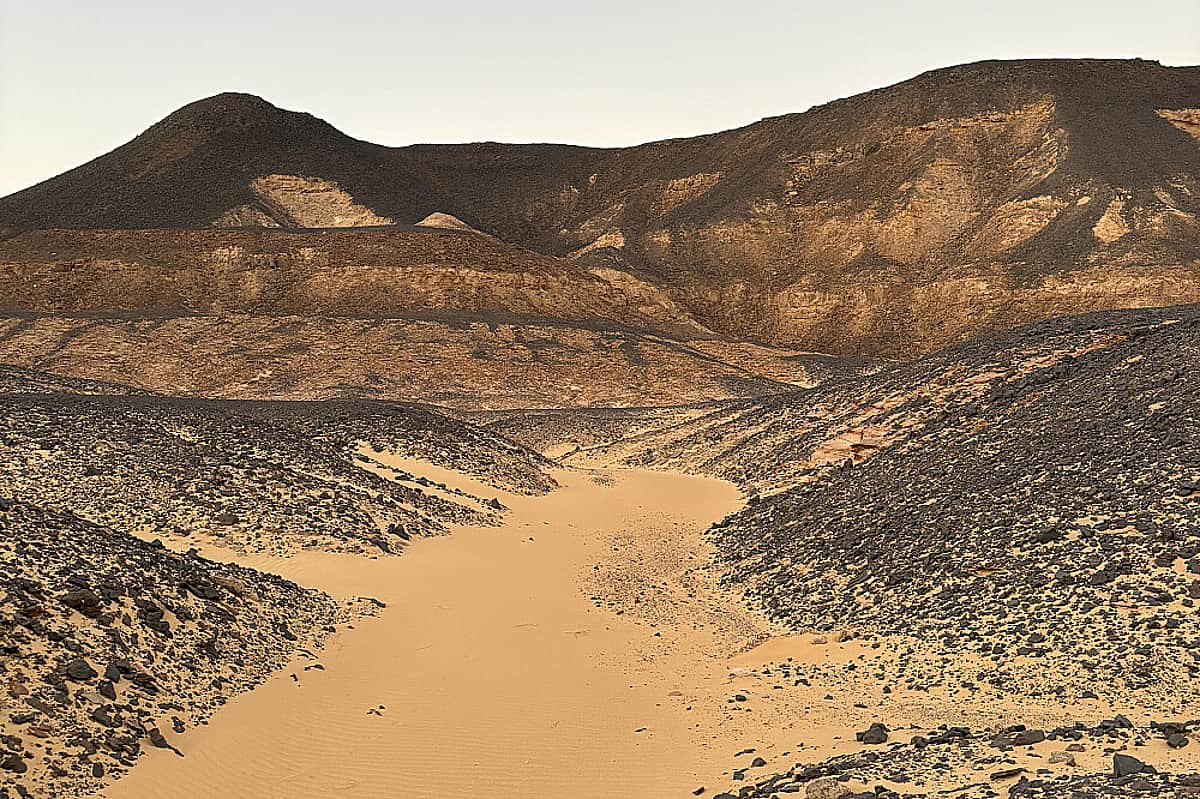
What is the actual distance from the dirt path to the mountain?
47969mm

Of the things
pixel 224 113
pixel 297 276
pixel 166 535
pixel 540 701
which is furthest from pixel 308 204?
pixel 540 701

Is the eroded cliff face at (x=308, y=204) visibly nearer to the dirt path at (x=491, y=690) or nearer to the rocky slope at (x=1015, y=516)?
the rocky slope at (x=1015, y=516)

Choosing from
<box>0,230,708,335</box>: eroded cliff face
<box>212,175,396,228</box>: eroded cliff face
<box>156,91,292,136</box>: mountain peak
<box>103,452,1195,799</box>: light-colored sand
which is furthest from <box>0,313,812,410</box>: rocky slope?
<box>156,91,292,136</box>: mountain peak

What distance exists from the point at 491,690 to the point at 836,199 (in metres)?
65.7

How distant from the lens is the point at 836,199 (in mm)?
71500

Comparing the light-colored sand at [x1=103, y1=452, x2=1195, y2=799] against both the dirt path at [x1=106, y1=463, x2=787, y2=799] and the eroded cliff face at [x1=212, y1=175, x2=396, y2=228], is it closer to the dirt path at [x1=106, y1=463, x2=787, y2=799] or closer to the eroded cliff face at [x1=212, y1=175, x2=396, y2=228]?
the dirt path at [x1=106, y1=463, x2=787, y2=799]

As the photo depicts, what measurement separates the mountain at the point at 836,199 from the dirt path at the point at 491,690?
47969 millimetres

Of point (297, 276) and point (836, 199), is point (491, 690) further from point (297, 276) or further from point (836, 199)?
point (836, 199)

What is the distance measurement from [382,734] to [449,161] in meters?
93.7

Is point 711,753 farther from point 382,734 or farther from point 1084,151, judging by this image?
point 1084,151

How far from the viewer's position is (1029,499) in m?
12.4

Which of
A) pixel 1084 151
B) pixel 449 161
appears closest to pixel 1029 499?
pixel 1084 151

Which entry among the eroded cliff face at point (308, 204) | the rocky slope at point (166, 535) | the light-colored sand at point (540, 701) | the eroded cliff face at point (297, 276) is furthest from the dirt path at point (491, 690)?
the eroded cliff face at point (308, 204)

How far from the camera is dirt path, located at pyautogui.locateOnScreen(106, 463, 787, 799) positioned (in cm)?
766
